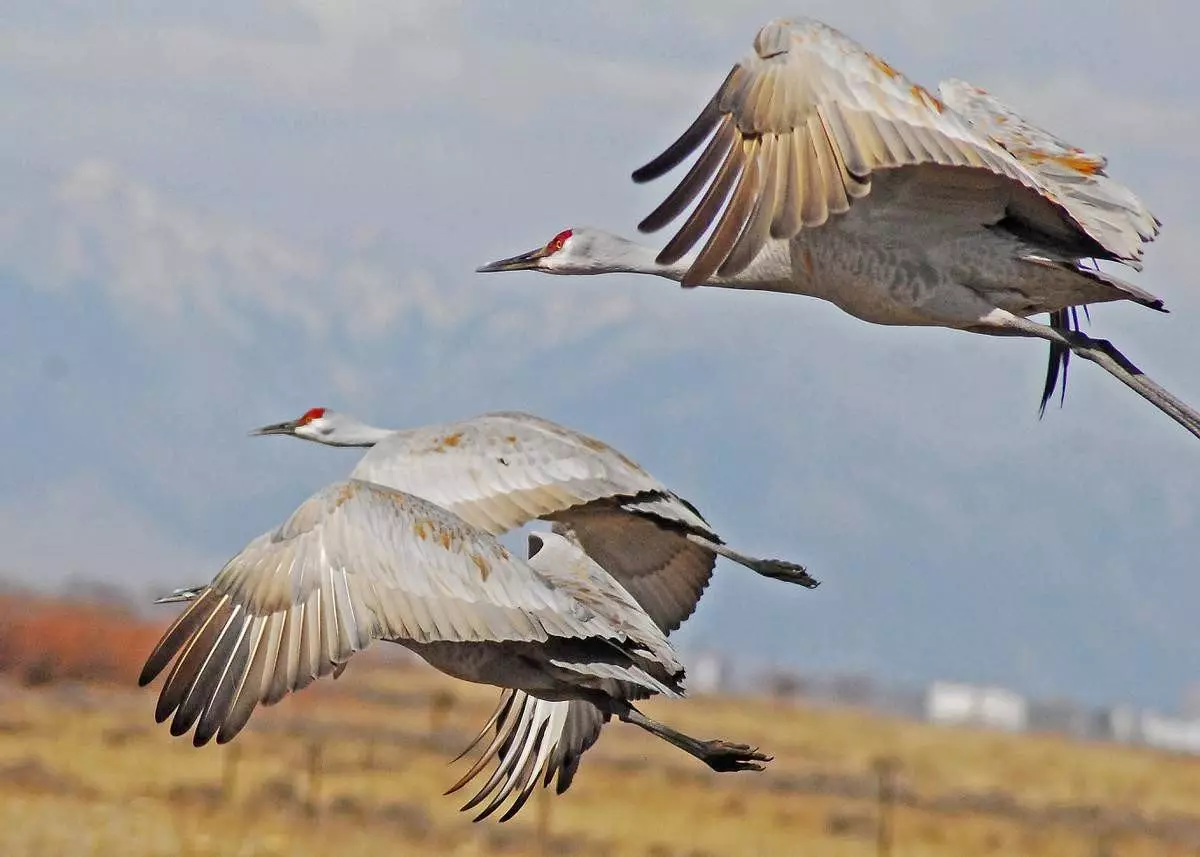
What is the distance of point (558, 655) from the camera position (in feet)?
30.4

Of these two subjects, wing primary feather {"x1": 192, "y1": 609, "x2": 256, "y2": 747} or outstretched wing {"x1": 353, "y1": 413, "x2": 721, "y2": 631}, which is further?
outstretched wing {"x1": 353, "y1": 413, "x2": 721, "y2": 631}

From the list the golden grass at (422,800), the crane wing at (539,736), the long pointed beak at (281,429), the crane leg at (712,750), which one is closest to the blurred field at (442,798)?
the golden grass at (422,800)

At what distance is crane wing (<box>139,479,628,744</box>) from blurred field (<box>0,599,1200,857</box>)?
1533 cm

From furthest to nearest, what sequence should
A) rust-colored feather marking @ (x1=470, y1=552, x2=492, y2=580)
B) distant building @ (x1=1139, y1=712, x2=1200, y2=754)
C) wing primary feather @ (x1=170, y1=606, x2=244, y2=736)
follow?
Result: distant building @ (x1=1139, y1=712, x2=1200, y2=754), rust-colored feather marking @ (x1=470, y1=552, x2=492, y2=580), wing primary feather @ (x1=170, y1=606, x2=244, y2=736)

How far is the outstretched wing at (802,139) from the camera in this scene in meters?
7.82

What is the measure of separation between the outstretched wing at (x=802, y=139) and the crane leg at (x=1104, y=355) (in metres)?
0.59

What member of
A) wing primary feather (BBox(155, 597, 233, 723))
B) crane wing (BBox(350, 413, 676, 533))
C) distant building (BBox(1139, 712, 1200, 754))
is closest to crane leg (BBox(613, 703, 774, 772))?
crane wing (BBox(350, 413, 676, 533))

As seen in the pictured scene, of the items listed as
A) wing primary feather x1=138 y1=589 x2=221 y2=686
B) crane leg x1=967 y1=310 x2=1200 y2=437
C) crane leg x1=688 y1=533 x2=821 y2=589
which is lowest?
wing primary feather x1=138 y1=589 x2=221 y2=686

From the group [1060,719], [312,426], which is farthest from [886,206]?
[1060,719]

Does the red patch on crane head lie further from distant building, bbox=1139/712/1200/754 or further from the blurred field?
distant building, bbox=1139/712/1200/754

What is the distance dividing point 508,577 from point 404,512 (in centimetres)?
46

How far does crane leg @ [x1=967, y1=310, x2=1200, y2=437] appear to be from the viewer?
8859 millimetres

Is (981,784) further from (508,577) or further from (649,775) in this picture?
(508,577)

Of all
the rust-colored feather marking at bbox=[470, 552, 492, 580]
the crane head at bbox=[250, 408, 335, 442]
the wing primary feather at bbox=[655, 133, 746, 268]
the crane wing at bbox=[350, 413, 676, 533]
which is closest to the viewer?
the wing primary feather at bbox=[655, 133, 746, 268]
